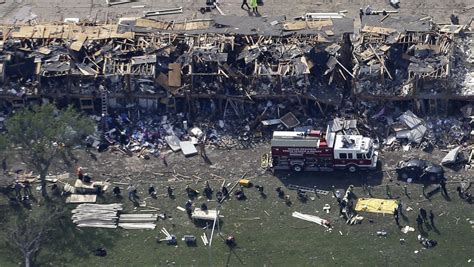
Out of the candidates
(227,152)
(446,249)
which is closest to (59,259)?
(227,152)

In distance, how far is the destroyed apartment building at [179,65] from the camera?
73688mm

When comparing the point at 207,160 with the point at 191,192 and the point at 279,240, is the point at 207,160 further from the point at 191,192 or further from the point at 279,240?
the point at 279,240

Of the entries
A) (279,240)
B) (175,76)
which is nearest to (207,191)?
(279,240)

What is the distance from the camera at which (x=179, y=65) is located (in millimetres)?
74500

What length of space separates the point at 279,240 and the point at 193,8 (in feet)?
74.9

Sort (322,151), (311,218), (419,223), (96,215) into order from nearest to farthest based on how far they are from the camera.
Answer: (419,223) < (311,218) < (96,215) < (322,151)

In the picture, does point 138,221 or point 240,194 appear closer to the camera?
point 138,221

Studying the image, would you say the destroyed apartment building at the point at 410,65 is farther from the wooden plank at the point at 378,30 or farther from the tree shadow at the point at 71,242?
the tree shadow at the point at 71,242

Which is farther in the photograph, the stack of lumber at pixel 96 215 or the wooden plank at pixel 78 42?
the wooden plank at pixel 78 42

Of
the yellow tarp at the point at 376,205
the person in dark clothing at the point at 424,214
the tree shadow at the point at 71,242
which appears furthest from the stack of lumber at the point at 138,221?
the person in dark clothing at the point at 424,214

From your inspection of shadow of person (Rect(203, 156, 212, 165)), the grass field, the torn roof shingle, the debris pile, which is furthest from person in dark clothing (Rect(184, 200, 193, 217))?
the torn roof shingle

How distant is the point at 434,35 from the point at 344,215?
567 inches

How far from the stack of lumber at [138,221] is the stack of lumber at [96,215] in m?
0.43

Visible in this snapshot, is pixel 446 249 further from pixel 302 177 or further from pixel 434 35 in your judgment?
pixel 434 35
